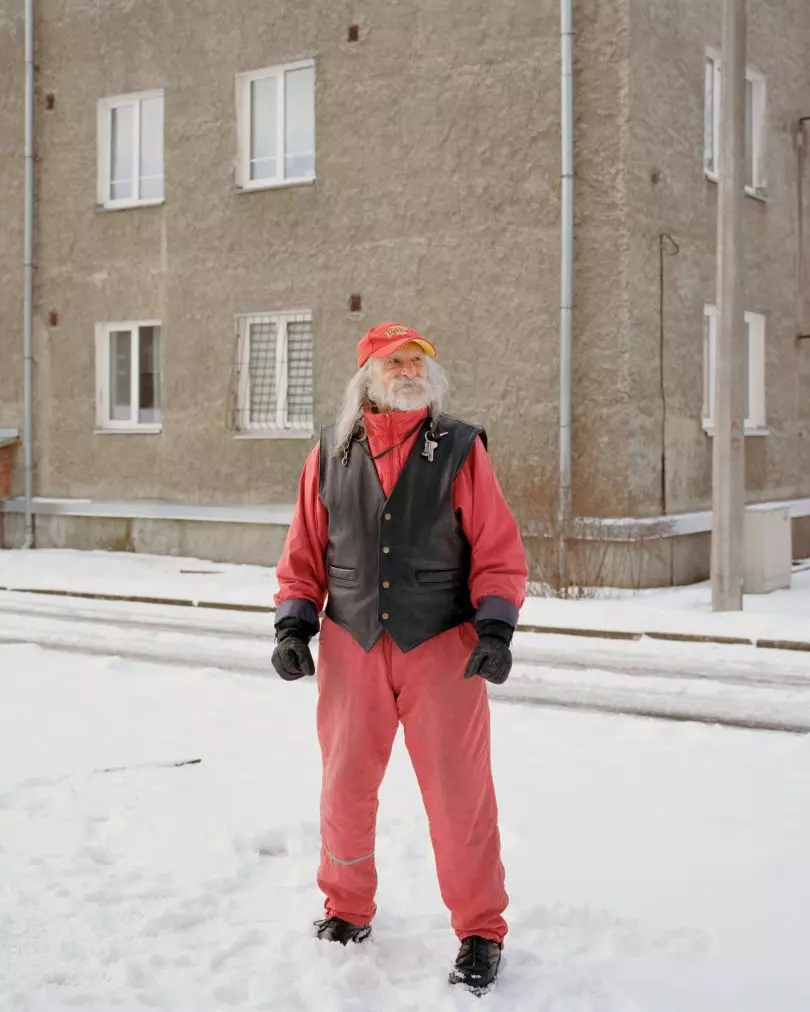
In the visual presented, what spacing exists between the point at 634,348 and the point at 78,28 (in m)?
9.26

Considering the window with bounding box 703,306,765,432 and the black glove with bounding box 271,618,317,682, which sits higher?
the window with bounding box 703,306,765,432

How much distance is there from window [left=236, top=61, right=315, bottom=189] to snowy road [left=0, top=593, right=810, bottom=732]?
6371 mm

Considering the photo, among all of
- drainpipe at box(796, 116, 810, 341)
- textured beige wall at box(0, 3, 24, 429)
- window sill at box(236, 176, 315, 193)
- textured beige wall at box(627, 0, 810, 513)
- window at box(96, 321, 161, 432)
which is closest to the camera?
textured beige wall at box(627, 0, 810, 513)

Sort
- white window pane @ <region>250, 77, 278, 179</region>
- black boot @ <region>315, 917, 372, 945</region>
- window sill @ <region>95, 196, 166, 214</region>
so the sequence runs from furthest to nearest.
Answer: window sill @ <region>95, 196, 166, 214</region>, white window pane @ <region>250, 77, 278, 179</region>, black boot @ <region>315, 917, 372, 945</region>

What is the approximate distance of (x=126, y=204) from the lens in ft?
57.9

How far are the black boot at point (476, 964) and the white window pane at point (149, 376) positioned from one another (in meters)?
14.5

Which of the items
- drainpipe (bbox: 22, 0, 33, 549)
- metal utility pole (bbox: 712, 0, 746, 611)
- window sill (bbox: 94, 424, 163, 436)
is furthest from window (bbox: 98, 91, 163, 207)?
metal utility pole (bbox: 712, 0, 746, 611)

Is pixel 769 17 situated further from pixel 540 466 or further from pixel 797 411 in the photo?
pixel 540 466

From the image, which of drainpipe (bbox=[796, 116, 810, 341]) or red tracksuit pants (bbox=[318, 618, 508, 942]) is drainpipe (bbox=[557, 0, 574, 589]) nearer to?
drainpipe (bbox=[796, 116, 810, 341])

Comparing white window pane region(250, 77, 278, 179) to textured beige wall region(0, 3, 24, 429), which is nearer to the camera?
white window pane region(250, 77, 278, 179)

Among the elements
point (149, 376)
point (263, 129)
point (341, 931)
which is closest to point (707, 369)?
point (263, 129)

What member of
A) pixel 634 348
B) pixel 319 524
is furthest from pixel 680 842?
pixel 634 348

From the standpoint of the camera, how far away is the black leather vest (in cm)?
379

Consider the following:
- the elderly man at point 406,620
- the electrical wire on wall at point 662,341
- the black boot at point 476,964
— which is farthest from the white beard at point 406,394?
the electrical wire on wall at point 662,341
